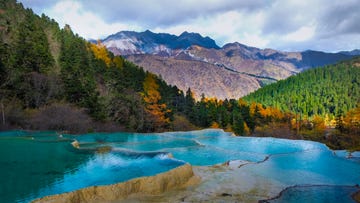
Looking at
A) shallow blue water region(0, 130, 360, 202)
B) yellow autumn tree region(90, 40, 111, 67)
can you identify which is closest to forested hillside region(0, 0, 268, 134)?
yellow autumn tree region(90, 40, 111, 67)

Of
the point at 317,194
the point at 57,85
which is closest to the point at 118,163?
the point at 317,194

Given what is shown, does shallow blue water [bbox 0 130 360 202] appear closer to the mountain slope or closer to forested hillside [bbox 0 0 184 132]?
forested hillside [bbox 0 0 184 132]

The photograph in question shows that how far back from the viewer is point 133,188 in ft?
32.6

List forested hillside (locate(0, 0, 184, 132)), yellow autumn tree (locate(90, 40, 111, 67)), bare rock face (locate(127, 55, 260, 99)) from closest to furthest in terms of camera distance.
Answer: forested hillside (locate(0, 0, 184, 132)) → yellow autumn tree (locate(90, 40, 111, 67)) → bare rock face (locate(127, 55, 260, 99))

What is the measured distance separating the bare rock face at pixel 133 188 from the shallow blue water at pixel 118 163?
0.56 metres

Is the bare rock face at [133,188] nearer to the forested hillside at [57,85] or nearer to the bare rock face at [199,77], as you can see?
the forested hillside at [57,85]

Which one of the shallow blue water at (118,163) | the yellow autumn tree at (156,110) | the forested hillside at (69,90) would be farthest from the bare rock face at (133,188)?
the yellow autumn tree at (156,110)

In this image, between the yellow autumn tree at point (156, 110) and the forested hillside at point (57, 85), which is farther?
the yellow autumn tree at point (156, 110)

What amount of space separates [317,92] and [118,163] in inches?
3526

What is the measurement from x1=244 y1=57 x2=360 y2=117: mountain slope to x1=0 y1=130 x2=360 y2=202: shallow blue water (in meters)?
59.8

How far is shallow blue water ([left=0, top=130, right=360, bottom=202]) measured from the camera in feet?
32.4

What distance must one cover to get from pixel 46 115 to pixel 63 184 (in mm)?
15862

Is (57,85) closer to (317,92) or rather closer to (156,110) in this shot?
(156,110)

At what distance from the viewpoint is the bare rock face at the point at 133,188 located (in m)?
8.45
